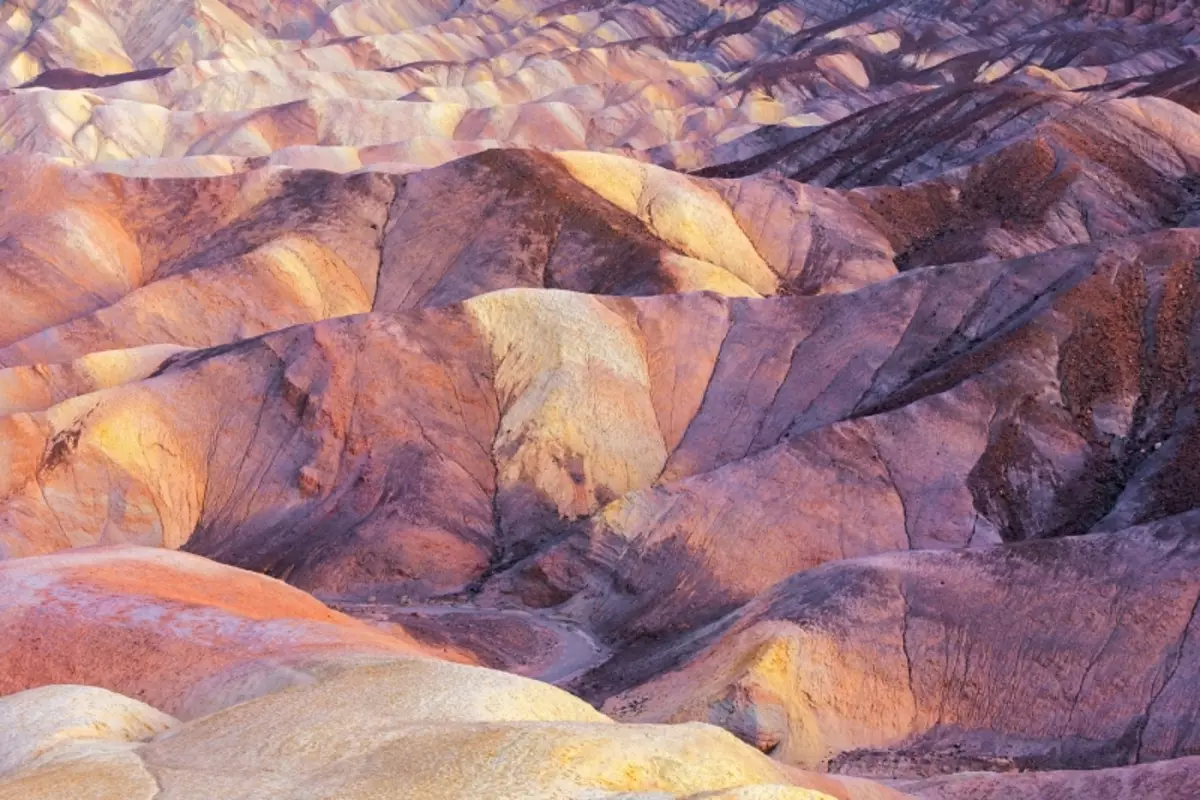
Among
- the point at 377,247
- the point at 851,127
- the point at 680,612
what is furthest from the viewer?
the point at 851,127

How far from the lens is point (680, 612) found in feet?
152

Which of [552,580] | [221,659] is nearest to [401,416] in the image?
[552,580]

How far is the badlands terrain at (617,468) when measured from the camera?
26.1 meters

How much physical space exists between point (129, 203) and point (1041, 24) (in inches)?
3563

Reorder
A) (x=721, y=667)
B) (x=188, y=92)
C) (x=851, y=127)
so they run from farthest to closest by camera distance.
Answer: (x=188, y=92)
(x=851, y=127)
(x=721, y=667)

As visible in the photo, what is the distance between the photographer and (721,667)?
38750 mm

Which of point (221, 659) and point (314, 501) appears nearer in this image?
point (221, 659)

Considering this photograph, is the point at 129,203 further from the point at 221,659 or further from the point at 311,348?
the point at 221,659

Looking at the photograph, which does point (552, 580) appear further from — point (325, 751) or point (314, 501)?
point (325, 751)

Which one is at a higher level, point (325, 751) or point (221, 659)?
point (325, 751)

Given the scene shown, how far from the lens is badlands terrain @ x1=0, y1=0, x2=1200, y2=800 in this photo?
2614cm

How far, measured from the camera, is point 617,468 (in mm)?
55156

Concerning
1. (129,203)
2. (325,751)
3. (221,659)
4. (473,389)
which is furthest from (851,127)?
(325,751)

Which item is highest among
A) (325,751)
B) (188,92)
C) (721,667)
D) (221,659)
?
(325,751)
